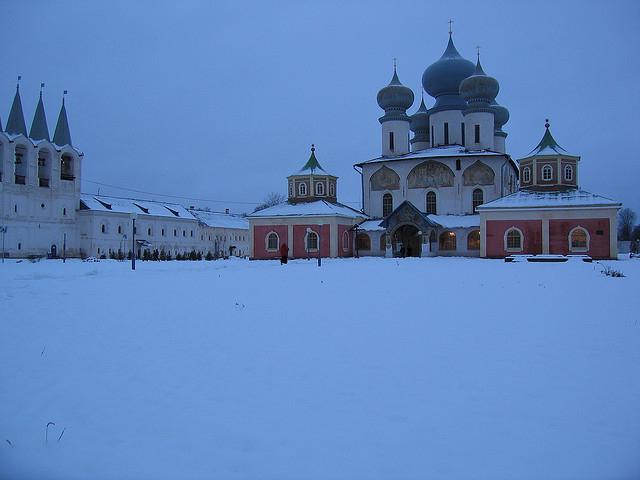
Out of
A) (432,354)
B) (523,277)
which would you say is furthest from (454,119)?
(432,354)

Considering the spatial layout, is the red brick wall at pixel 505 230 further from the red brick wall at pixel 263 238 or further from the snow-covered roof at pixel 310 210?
the red brick wall at pixel 263 238

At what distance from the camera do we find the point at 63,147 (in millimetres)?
47906

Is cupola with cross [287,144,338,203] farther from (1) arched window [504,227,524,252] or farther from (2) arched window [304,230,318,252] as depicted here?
(1) arched window [504,227,524,252]

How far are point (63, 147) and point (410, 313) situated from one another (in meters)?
47.5

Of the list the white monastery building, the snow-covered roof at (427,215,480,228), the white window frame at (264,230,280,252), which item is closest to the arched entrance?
the snow-covered roof at (427,215,480,228)

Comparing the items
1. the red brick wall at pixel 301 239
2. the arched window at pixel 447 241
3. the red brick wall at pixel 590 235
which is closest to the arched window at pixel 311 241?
the red brick wall at pixel 301 239

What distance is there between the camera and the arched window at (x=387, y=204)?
39.1 meters

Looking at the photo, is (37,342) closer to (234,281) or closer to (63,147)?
(234,281)

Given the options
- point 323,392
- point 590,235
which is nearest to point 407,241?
point 590,235

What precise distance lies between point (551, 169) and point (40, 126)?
141 feet

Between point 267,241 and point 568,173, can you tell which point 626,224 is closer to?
point 568,173

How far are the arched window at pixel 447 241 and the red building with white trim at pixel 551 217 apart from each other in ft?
10.7

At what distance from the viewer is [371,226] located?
124 feet

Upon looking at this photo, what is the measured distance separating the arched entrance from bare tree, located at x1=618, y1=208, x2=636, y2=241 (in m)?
71.8
